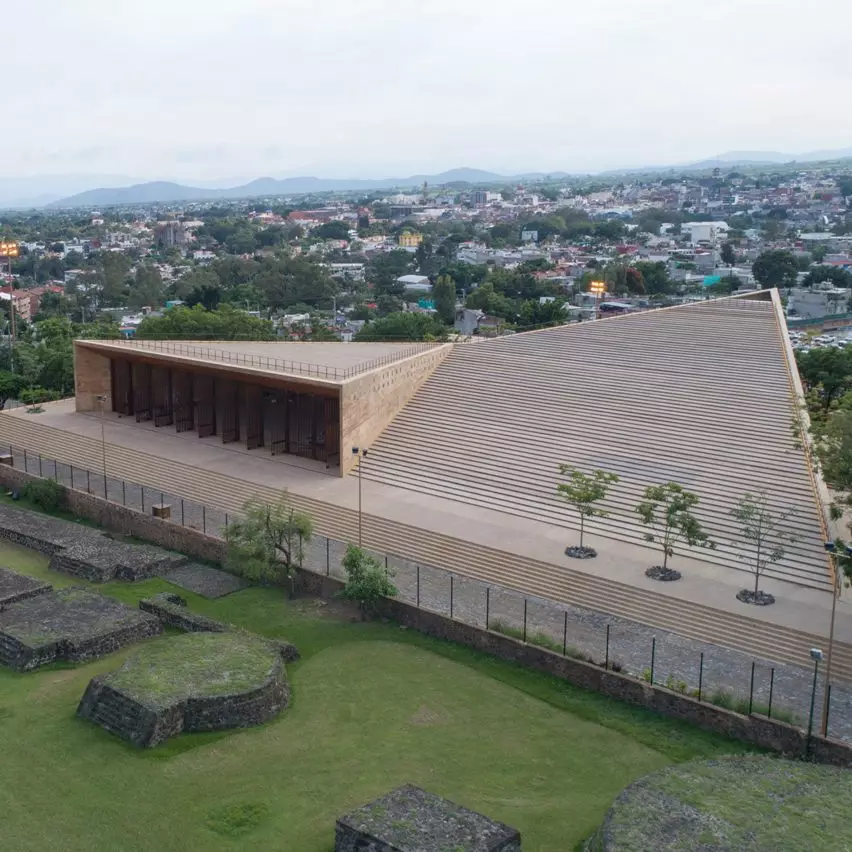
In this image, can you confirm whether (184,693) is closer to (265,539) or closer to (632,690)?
(265,539)

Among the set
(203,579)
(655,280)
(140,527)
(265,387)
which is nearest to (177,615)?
(203,579)

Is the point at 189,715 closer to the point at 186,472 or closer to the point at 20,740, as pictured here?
the point at 20,740

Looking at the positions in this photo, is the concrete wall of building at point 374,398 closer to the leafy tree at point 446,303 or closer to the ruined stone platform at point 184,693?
the ruined stone platform at point 184,693

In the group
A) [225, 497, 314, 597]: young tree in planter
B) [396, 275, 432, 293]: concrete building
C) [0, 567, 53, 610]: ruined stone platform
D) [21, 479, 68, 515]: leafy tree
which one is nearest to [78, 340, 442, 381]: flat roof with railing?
[21, 479, 68, 515]: leafy tree

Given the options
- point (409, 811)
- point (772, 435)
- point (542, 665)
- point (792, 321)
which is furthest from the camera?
point (792, 321)

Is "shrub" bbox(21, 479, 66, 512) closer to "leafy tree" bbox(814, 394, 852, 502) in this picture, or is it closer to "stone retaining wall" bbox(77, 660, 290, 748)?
"stone retaining wall" bbox(77, 660, 290, 748)

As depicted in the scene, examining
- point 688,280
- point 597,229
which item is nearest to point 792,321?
point 688,280
